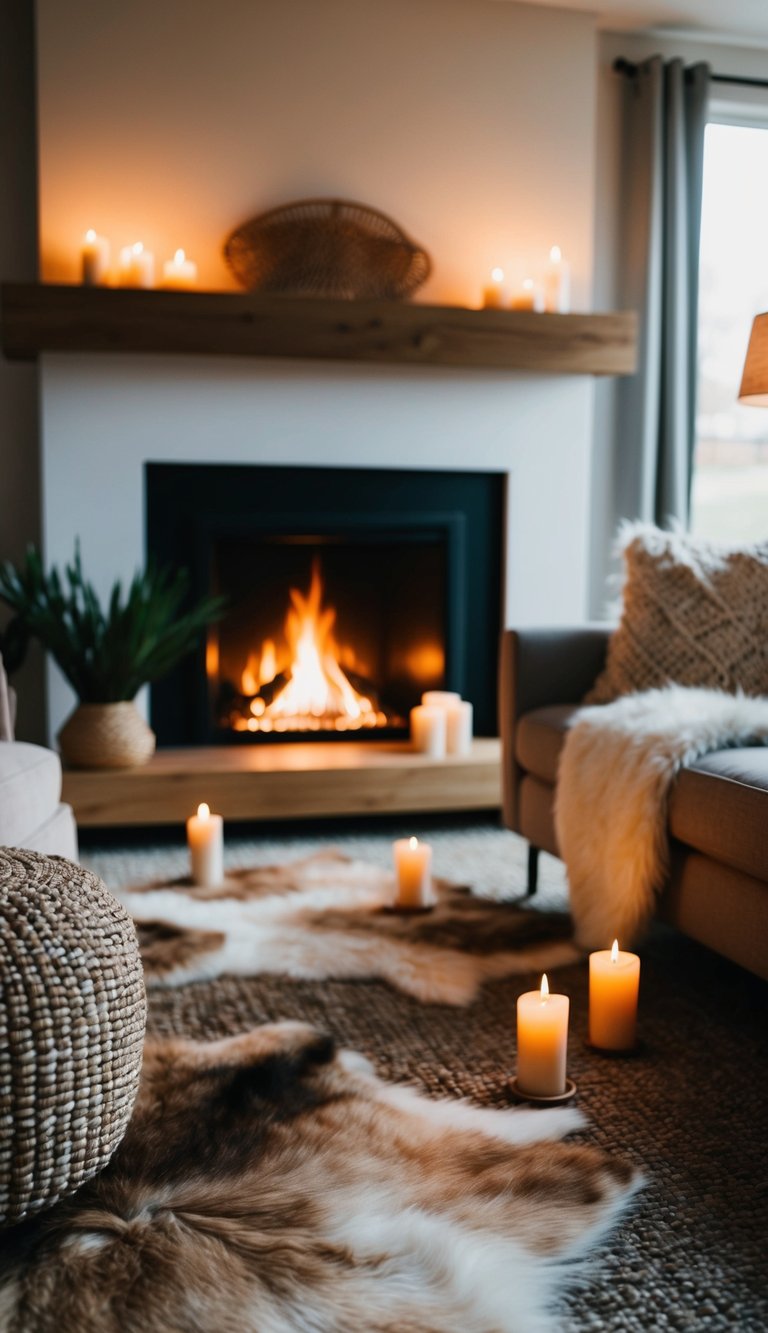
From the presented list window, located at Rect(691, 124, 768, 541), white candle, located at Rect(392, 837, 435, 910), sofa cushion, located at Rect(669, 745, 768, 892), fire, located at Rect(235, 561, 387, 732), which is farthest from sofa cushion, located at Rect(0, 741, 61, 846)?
window, located at Rect(691, 124, 768, 541)

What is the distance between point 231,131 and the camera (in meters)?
3.48

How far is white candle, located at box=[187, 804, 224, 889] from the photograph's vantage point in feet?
8.94

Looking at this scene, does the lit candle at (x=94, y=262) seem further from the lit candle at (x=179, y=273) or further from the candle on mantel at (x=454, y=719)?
the candle on mantel at (x=454, y=719)

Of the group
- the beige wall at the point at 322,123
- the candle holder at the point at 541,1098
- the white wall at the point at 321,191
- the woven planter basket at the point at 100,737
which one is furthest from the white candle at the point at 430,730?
the candle holder at the point at 541,1098

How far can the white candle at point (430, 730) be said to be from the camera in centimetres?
345

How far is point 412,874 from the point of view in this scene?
8.37 ft

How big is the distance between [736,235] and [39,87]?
2.44 m

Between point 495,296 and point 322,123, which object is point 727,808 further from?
point 322,123

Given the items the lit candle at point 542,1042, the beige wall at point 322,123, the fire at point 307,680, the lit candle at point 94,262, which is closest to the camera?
the lit candle at point 542,1042

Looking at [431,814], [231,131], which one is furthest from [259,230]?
[431,814]

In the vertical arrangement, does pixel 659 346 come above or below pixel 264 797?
above

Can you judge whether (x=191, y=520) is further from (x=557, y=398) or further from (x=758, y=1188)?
(x=758, y=1188)

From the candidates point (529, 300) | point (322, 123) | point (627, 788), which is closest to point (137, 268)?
point (322, 123)

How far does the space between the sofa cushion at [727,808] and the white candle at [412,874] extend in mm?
622
